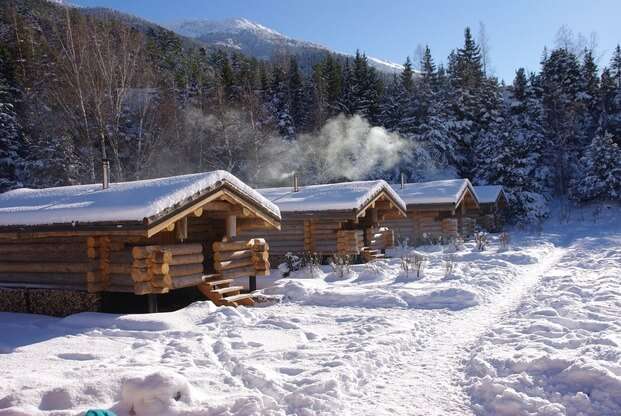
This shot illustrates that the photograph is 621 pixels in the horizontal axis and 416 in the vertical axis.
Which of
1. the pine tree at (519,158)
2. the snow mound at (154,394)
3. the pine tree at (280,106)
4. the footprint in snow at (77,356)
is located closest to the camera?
the snow mound at (154,394)

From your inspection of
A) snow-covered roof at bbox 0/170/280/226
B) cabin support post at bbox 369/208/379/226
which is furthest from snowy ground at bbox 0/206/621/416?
cabin support post at bbox 369/208/379/226

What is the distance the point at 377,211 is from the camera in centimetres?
1923

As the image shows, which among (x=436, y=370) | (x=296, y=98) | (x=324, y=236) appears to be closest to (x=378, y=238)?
(x=324, y=236)

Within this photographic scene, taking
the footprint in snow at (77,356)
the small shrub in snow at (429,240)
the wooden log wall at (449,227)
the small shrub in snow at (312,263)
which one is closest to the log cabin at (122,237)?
the footprint in snow at (77,356)

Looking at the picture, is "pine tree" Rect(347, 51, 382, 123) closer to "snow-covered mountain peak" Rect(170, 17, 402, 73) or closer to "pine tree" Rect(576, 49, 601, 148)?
"pine tree" Rect(576, 49, 601, 148)

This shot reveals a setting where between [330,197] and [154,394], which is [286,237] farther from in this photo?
[154,394]

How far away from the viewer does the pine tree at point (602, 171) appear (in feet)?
114

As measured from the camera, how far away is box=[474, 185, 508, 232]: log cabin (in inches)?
1252

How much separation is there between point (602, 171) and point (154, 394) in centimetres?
3881

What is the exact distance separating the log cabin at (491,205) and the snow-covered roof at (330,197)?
630 inches

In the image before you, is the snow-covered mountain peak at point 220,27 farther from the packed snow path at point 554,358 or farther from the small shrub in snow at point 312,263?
the packed snow path at point 554,358

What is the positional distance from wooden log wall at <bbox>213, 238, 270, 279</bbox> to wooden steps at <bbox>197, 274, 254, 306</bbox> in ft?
0.72

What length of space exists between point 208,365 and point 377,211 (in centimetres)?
1409

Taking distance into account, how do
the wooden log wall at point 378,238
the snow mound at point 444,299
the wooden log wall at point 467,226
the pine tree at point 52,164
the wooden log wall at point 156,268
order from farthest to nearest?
the wooden log wall at point 467,226, the pine tree at point 52,164, the wooden log wall at point 378,238, the snow mound at point 444,299, the wooden log wall at point 156,268
